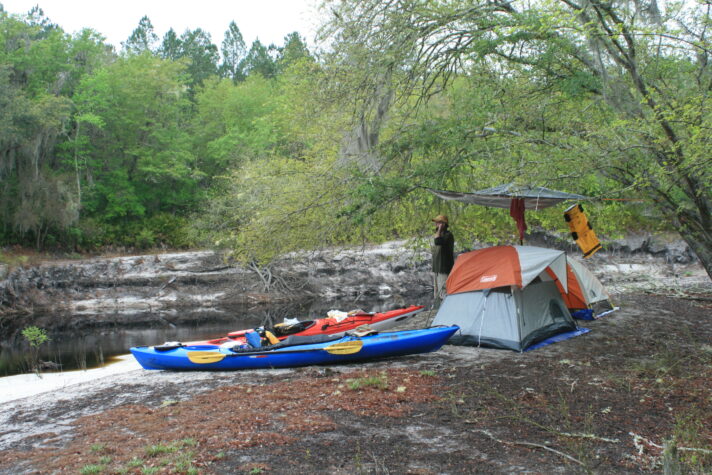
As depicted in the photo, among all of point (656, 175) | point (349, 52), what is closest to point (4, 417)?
point (349, 52)

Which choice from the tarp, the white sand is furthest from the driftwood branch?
the white sand

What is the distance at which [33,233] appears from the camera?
26.8 meters

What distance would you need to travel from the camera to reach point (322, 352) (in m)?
7.93

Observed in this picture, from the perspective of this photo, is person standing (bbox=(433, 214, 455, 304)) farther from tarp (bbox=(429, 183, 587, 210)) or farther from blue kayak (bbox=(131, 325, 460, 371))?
blue kayak (bbox=(131, 325, 460, 371))

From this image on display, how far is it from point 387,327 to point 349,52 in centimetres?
484

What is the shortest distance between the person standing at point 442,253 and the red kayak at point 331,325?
837 mm

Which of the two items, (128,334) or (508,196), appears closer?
(508,196)

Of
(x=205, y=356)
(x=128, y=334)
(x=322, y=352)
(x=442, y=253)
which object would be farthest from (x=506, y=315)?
(x=128, y=334)

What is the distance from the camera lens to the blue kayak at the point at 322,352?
793 cm

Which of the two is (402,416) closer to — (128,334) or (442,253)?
(442,253)

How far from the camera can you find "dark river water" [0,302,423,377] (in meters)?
12.5

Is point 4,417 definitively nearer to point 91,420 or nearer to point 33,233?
point 91,420

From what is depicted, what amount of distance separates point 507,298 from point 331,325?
9.46ft

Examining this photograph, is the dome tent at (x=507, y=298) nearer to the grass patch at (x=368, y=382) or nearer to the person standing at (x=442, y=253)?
the person standing at (x=442, y=253)
